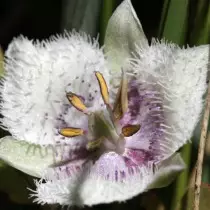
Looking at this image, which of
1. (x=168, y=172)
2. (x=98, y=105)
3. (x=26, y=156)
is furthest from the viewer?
(x=98, y=105)

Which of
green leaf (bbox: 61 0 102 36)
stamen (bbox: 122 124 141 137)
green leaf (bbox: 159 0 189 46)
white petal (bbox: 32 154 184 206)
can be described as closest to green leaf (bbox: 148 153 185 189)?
white petal (bbox: 32 154 184 206)

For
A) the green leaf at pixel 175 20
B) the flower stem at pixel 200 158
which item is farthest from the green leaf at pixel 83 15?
the flower stem at pixel 200 158

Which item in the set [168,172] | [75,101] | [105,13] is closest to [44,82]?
[75,101]

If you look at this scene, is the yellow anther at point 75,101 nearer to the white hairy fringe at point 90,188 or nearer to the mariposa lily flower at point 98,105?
the mariposa lily flower at point 98,105

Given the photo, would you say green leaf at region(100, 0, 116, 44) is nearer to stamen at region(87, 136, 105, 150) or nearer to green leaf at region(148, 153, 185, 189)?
stamen at region(87, 136, 105, 150)

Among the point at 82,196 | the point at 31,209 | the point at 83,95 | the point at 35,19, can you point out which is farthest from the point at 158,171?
the point at 35,19

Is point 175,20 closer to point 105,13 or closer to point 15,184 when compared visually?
point 105,13
